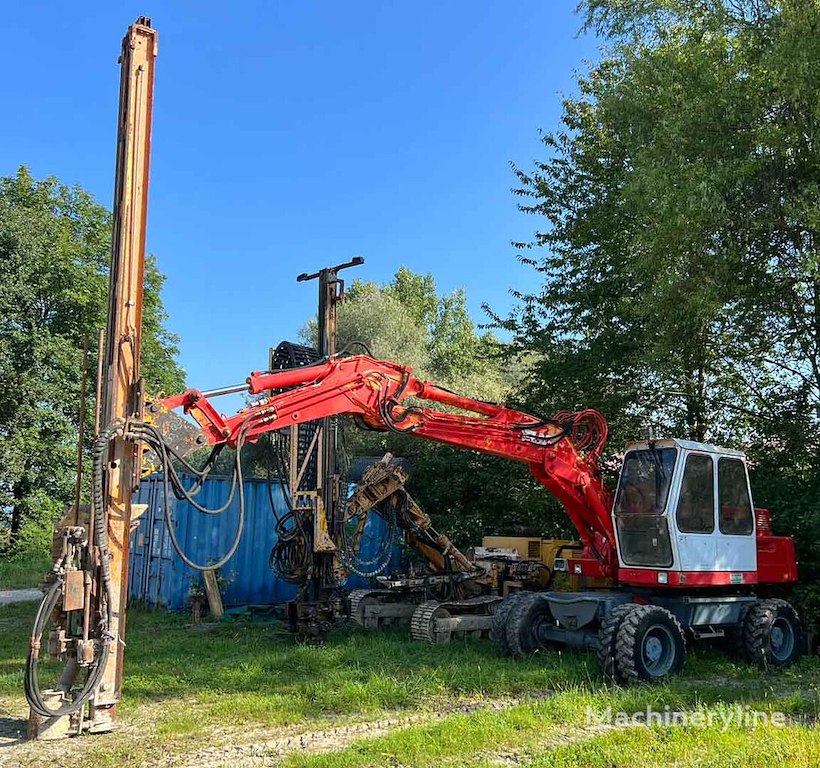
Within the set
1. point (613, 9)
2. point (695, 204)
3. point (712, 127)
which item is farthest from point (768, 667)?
point (613, 9)

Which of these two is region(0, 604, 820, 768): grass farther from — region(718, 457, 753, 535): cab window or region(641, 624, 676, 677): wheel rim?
region(718, 457, 753, 535): cab window

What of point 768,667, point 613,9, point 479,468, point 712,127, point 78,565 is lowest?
point 768,667

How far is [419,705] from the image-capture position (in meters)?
6.66

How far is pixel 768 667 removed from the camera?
845 centimetres

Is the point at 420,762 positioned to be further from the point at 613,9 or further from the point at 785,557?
the point at 613,9

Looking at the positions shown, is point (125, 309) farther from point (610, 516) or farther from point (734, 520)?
point (734, 520)

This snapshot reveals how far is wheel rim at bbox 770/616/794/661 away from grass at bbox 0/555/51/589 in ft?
50.4

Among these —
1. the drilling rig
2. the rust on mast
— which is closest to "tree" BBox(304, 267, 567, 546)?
the drilling rig

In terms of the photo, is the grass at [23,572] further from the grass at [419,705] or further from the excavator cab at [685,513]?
the excavator cab at [685,513]

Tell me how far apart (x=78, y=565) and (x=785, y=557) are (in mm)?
8027

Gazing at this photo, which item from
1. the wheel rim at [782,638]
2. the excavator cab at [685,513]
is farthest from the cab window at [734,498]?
the wheel rim at [782,638]

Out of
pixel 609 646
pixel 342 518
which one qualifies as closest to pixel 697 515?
pixel 609 646

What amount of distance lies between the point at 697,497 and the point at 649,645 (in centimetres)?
177

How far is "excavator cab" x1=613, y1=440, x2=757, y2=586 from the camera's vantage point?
8344mm
